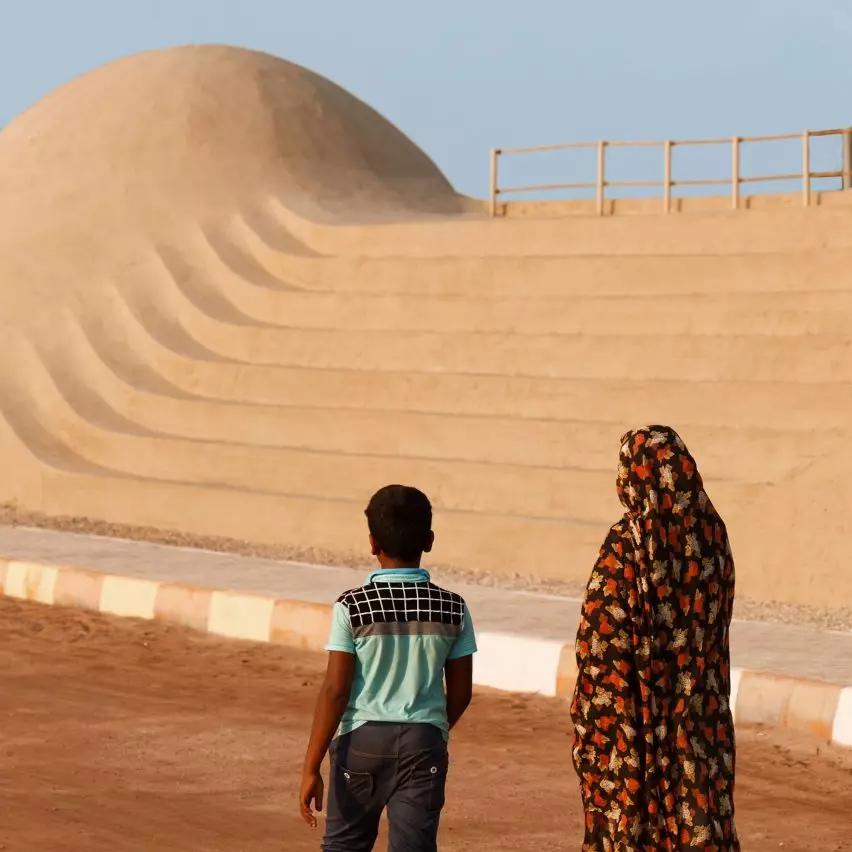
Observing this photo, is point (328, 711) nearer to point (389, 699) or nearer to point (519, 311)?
point (389, 699)

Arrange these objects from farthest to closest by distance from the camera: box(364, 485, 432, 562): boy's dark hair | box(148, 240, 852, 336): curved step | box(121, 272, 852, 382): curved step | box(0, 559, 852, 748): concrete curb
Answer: box(148, 240, 852, 336): curved step < box(121, 272, 852, 382): curved step < box(0, 559, 852, 748): concrete curb < box(364, 485, 432, 562): boy's dark hair

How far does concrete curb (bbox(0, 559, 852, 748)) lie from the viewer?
697cm

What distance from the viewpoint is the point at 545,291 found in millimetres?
15344

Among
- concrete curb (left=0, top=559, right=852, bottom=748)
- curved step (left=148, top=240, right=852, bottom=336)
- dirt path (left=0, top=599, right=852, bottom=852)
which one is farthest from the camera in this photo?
curved step (left=148, top=240, right=852, bottom=336)

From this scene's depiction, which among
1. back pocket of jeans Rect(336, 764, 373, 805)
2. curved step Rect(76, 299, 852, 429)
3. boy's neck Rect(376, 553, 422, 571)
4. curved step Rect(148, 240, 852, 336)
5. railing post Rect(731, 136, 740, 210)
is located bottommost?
back pocket of jeans Rect(336, 764, 373, 805)

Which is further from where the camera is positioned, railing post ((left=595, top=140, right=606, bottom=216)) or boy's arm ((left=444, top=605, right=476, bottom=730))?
railing post ((left=595, top=140, right=606, bottom=216))

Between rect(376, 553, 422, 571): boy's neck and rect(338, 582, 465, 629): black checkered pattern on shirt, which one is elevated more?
rect(376, 553, 422, 571): boy's neck

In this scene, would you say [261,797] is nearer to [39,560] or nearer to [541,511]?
[39,560]

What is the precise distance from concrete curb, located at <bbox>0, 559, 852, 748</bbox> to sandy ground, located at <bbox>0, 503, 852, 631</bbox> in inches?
77.5

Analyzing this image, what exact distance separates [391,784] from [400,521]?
539mm

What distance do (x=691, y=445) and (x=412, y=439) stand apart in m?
2.51

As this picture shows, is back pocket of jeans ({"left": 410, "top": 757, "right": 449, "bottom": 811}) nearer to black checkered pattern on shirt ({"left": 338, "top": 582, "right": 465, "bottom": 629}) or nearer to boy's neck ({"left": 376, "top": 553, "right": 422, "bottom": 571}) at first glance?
black checkered pattern on shirt ({"left": 338, "top": 582, "right": 465, "bottom": 629})

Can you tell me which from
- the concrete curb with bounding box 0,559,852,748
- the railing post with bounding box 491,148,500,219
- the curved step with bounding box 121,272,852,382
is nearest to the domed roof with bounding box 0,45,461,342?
the railing post with bounding box 491,148,500,219

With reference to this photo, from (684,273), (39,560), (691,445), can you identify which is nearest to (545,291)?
(684,273)
